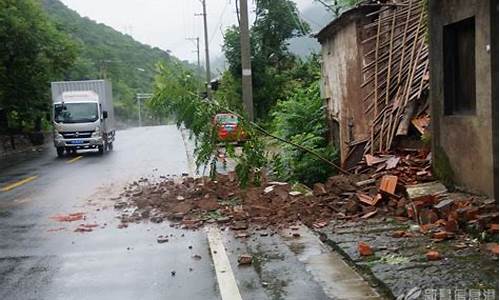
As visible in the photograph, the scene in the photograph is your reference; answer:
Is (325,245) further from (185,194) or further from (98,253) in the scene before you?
(185,194)

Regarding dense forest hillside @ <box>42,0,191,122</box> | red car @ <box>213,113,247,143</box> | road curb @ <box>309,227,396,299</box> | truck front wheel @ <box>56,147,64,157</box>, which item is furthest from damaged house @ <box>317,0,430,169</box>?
dense forest hillside @ <box>42,0,191,122</box>

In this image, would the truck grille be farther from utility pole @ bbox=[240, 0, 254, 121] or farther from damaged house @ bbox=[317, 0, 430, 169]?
damaged house @ bbox=[317, 0, 430, 169]

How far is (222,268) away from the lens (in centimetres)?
651

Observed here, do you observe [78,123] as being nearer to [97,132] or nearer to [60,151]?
[97,132]

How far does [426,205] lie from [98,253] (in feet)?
13.9

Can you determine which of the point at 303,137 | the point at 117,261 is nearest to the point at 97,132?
the point at 303,137

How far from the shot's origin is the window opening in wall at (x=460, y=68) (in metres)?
8.34

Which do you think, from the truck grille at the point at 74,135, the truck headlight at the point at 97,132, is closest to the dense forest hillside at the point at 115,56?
the truck headlight at the point at 97,132

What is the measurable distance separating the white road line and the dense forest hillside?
68159 millimetres

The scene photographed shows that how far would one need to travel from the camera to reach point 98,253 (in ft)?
24.7

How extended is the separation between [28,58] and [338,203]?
26615 millimetres

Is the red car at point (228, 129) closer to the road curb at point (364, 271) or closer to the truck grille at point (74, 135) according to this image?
the road curb at point (364, 271)

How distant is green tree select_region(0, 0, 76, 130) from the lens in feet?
99.2

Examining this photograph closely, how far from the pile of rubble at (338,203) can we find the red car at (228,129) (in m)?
0.98
